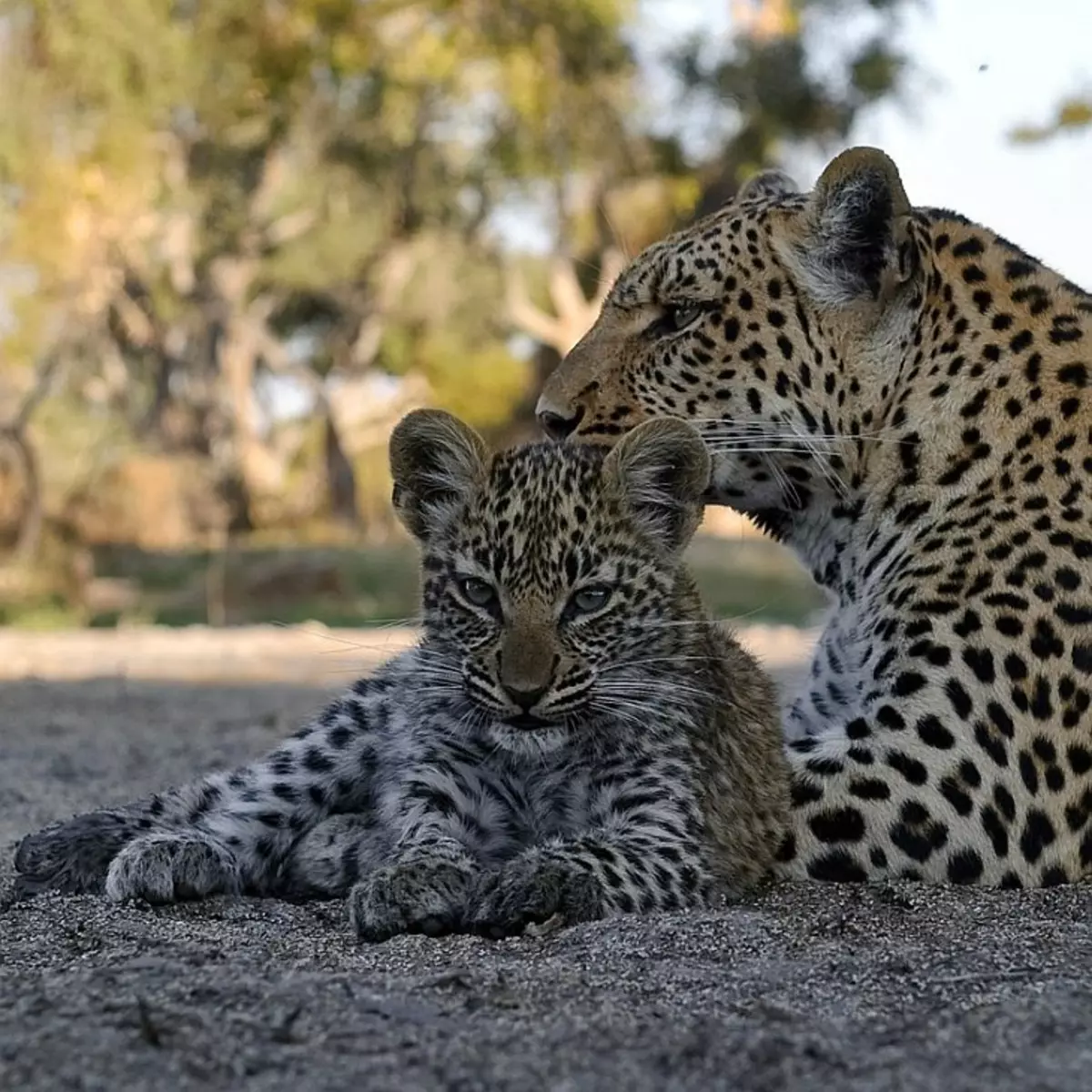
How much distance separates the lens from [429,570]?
5129mm

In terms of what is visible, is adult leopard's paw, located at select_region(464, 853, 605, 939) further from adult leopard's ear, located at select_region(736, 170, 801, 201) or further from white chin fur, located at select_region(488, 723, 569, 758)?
adult leopard's ear, located at select_region(736, 170, 801, 201)

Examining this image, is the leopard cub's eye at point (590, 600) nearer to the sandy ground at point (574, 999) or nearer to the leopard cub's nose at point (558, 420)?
the sandy ground at point (574, 999)

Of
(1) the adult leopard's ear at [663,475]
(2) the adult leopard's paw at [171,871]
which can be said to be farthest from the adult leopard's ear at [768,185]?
(2) the adult leopard's paw at [171,871]

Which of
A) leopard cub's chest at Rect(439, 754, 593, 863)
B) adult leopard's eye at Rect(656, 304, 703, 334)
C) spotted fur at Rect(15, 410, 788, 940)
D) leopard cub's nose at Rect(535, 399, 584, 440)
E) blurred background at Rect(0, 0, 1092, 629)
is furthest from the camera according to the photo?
blurred background at Rect(0, 0, 1092, 629)

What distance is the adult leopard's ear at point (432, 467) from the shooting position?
511cm

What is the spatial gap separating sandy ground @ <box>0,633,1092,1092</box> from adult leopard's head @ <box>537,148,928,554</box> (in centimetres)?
159

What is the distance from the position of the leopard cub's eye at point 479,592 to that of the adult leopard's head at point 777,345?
43.2 inches

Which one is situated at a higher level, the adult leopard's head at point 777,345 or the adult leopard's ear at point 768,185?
the adult leopard's ear at point 768,185

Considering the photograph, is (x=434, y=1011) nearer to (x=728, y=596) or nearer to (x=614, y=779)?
(x=614, y=779)

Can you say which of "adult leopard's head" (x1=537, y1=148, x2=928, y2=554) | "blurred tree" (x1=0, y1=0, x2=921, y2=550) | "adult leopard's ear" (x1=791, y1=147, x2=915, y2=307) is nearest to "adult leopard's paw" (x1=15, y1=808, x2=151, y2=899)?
"adult leopard's head" (x1=537, y1=148, x2=928, y2=554)

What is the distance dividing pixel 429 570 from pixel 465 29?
29922mm

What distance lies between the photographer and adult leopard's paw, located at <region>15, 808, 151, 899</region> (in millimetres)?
5043

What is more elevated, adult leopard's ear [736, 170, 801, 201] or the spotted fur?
adult leopard's ear [736, 170, 801, 201]

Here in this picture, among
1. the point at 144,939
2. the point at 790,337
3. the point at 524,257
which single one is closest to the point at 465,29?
the point at 524,257
